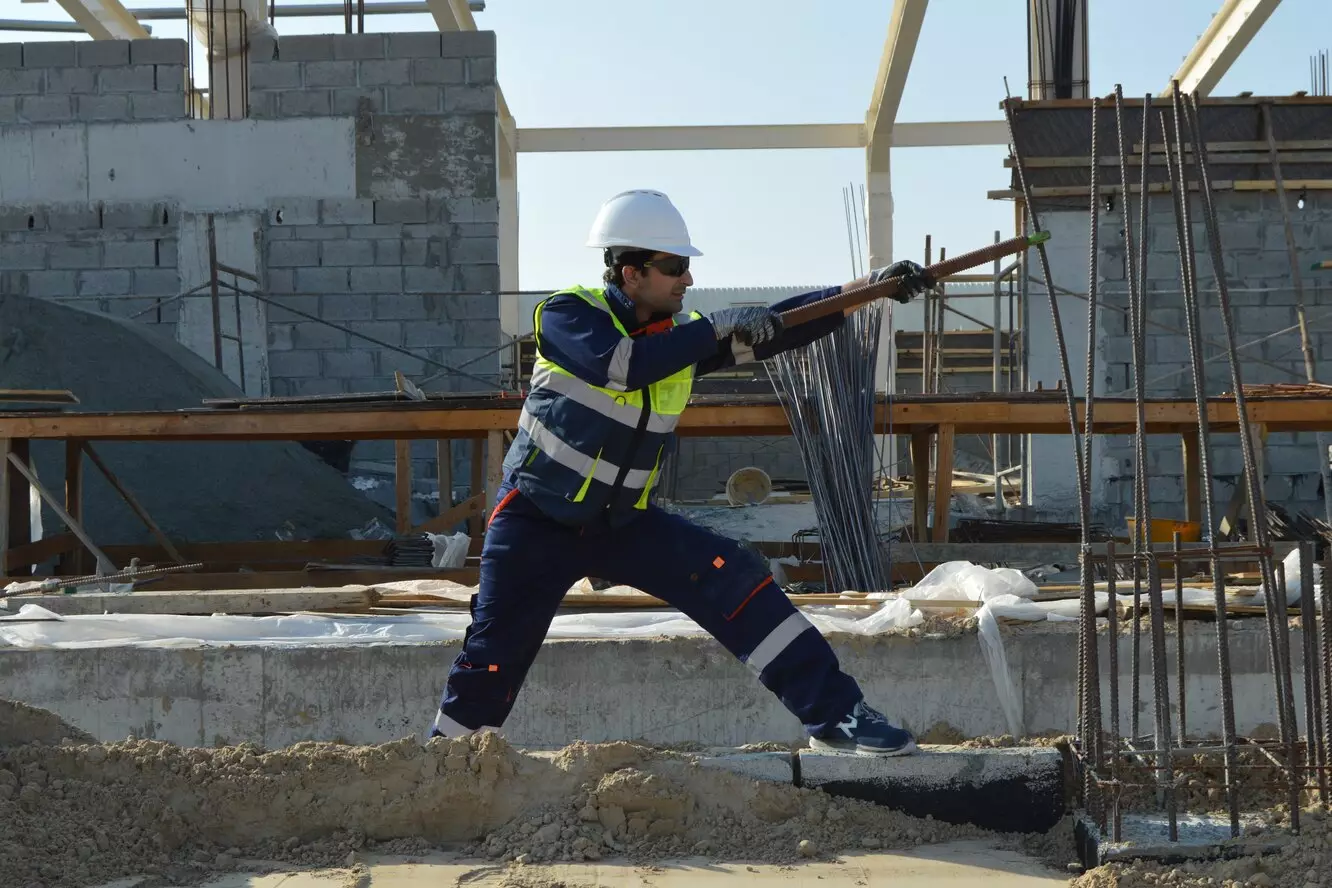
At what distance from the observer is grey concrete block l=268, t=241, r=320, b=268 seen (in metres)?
14.2

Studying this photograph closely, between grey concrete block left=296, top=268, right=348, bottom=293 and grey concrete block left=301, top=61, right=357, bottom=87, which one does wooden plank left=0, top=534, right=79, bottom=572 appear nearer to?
grey concrete block left=296, top=268, right=348, bottom=293

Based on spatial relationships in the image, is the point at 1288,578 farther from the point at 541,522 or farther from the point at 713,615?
the point at 541,522

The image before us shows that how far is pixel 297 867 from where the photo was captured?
3.86 metres

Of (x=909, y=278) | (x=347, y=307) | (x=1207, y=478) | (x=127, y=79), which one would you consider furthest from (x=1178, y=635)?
(x=127, y=79)

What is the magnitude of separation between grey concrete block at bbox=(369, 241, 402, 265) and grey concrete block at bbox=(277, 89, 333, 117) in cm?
140

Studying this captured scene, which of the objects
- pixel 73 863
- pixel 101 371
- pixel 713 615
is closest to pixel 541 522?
pixel 713 615

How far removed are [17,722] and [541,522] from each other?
1.68 metres

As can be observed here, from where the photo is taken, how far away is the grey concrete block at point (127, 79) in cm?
1433

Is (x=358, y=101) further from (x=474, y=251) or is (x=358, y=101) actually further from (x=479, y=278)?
(x=479, y=278)

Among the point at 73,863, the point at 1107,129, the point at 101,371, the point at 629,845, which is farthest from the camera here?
the point at 1107,129

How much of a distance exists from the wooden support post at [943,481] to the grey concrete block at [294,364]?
22.4 ft

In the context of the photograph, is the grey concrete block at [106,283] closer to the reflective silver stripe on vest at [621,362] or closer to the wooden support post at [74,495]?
the wooden support post at [74,495]

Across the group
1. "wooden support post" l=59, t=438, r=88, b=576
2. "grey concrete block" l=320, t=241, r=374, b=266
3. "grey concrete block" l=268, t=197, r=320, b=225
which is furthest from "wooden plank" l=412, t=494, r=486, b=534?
"grey concrete block" l=268, t=197, r=320, b=225

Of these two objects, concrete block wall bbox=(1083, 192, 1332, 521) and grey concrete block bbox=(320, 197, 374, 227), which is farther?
grey concrete block bbox=(320, 197, 374, 227)
